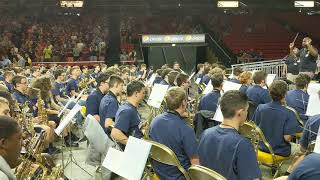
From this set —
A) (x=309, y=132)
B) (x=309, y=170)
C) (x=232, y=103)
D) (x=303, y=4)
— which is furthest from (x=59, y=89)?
(x=303, y=4)

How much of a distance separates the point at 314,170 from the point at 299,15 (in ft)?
96.9

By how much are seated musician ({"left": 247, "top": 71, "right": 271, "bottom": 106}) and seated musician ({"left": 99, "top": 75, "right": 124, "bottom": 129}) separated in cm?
260

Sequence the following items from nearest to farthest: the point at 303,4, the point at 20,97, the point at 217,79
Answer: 1. the point at 217,79
2. the point at 20,97
3. the point at 303,4

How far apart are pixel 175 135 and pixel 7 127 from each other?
1.97 meters

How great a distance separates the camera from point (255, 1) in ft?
95.2

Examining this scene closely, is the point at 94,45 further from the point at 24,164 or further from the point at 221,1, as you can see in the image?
the point at 24,164

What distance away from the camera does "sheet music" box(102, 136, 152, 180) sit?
11.0 ft

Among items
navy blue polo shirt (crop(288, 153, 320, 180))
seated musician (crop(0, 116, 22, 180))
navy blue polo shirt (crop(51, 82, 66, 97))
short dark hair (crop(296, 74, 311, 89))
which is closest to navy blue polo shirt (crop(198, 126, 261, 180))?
navy blue polo shirt (crop(288, 153, 320, 180))

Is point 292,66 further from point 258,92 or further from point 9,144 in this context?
point 9,144

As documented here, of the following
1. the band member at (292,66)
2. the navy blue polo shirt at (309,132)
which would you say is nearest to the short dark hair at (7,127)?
the navy blue polo shirt at (309,132)

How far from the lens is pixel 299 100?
769 cm

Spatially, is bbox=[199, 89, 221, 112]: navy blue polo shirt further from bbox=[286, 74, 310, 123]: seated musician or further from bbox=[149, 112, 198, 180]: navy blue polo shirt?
bbox=[149, 112, 198, 180]: navy blue polo shirt

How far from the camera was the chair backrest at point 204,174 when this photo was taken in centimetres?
324

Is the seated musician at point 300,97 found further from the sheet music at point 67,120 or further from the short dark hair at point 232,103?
the short dark hair at point 232,103
